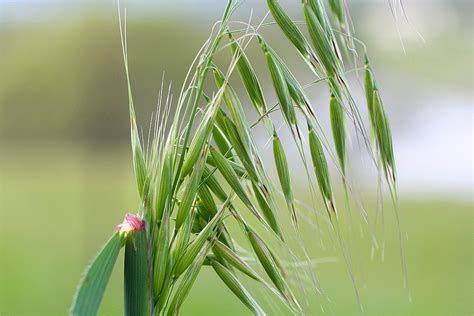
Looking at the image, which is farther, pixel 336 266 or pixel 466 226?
pixel 466 226

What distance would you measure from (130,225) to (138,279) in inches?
1.0

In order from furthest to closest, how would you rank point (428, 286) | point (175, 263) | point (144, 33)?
point (428, 286) → point (144, 33) → point (175, 263)

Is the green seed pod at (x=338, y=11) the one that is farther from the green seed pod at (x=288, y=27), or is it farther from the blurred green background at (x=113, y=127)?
the blurred green background at (x=113, y=127)

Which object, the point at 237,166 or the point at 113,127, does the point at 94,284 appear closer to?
the point at 237,166

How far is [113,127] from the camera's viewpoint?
1.50 meters

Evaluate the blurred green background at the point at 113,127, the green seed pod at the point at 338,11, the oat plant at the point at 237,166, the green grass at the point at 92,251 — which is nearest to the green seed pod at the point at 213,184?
the oat plant at the point at 237,166

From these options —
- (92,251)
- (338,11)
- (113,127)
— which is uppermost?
(338,11)

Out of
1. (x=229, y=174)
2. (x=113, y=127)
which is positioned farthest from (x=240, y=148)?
(x=113, y=127)

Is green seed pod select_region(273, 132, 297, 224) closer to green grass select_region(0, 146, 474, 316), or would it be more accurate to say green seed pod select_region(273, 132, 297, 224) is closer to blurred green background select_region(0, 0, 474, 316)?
blurred green background select_region(0, 0, 474, 316)

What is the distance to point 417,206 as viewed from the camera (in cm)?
226

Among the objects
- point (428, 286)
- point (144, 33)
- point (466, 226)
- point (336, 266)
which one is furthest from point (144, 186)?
point (466, 226)

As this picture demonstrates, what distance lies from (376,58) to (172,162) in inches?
61.6

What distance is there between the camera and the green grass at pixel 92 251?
5.59 ft

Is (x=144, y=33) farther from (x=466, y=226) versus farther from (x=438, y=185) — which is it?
(x=466, y=226)
